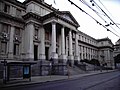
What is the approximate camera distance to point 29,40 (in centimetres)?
2806

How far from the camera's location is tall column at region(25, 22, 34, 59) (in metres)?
27.6

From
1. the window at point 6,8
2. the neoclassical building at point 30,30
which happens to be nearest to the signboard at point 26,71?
the neoclassical building at point 30,30

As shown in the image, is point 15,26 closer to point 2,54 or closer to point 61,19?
point 2,54

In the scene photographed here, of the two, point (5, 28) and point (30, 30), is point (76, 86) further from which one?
point (5, 28)

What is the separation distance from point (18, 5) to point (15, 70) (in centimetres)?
1406

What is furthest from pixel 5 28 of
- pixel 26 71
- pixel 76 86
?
pixel 76 86

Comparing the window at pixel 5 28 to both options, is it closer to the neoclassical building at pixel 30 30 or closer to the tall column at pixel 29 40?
the neoclassical building at pixel 30 30

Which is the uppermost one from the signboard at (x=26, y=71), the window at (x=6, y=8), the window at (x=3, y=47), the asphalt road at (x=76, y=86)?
the window at (x=6, y=8)

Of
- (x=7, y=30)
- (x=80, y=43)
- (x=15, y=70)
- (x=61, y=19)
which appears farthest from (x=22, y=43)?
(x=80, y=43)

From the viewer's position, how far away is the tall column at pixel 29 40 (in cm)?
2762

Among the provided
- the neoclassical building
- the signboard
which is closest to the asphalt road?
the signboard

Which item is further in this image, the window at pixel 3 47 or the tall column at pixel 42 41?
the tall column at pixel 42 41

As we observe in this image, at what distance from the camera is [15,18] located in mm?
27172

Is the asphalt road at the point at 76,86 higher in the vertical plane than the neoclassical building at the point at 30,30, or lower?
lower
